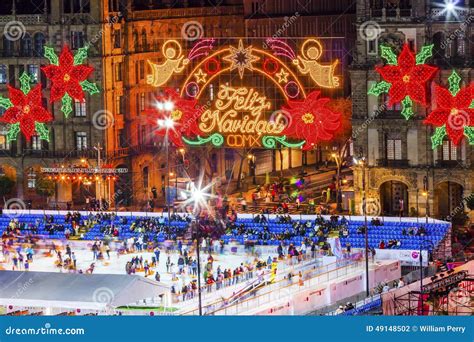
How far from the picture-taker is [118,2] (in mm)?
120500

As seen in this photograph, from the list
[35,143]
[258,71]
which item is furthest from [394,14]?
[35,143]

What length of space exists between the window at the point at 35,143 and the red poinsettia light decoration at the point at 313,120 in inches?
760

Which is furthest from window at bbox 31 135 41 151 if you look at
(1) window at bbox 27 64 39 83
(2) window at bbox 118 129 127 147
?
(2) window at bbox 118 129 127 147

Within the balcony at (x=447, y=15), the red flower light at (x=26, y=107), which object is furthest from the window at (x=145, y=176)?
the balcony at (x=447, y=15)

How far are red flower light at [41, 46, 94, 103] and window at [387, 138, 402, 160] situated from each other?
2257 centimetres

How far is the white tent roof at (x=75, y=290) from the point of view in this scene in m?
79.6

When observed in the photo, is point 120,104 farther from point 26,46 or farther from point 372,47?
point 372,47

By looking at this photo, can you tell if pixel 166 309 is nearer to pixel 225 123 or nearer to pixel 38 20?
pixel 225 123

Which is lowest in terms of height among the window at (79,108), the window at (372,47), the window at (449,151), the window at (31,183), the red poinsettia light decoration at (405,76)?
the window at (31,183)

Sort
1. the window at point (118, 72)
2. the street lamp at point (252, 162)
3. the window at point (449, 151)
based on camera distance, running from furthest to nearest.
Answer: the street lamp at point (252, 162)
the window at point (118, 72)
the window at point (449, 151)

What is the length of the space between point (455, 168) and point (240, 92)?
1607cm

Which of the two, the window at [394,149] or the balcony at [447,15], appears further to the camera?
the window at [394,149]

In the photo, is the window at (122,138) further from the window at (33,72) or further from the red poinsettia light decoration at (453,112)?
the red poinsettia light decoration at (453,112)

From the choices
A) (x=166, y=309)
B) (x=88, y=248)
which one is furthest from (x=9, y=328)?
(x=88, y=248)
